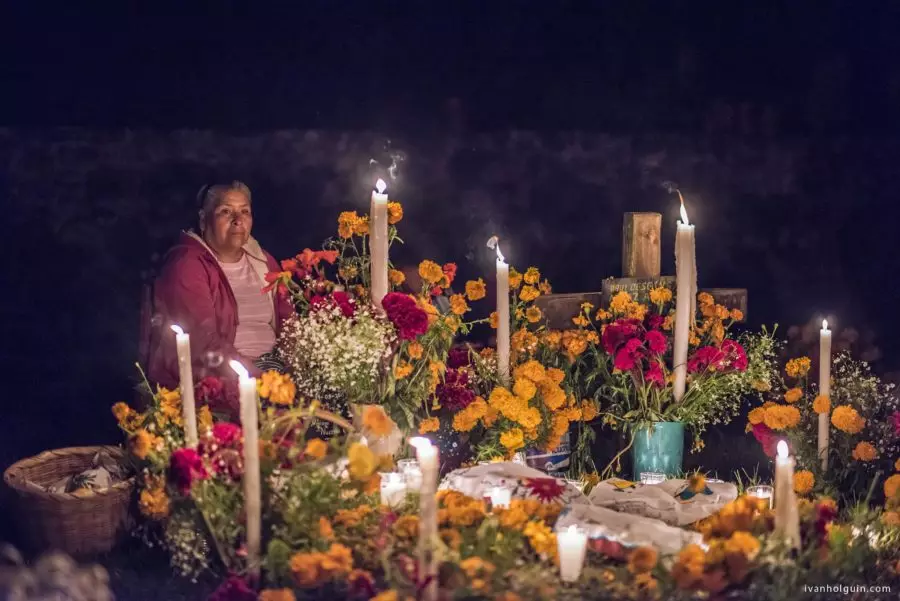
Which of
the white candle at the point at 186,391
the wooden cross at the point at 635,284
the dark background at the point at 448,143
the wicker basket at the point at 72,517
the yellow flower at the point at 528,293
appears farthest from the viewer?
the dark background at the point at 448,143

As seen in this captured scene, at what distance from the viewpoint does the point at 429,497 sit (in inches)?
101

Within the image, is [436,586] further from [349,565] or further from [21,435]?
[21,435]

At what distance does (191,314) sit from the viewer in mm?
4195

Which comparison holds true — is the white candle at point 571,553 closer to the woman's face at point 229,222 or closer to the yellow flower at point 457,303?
the yellow flower at point 457,303

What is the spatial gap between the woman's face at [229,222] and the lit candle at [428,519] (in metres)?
2.02

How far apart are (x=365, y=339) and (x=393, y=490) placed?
0.57m

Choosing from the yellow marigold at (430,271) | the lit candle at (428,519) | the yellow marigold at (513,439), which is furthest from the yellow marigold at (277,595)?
the yellow marigold at (430,271)

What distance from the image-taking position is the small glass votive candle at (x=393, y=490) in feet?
10.6

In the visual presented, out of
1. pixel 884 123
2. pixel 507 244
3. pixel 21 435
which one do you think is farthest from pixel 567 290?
pixel 21 435

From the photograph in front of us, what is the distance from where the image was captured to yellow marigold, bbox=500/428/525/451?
387cm

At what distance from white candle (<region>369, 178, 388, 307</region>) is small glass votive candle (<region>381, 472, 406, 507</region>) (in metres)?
0.64

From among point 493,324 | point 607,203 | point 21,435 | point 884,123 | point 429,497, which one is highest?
point 884,123

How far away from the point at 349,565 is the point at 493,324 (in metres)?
1.55

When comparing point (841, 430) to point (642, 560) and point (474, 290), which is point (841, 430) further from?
point (642, 560)
